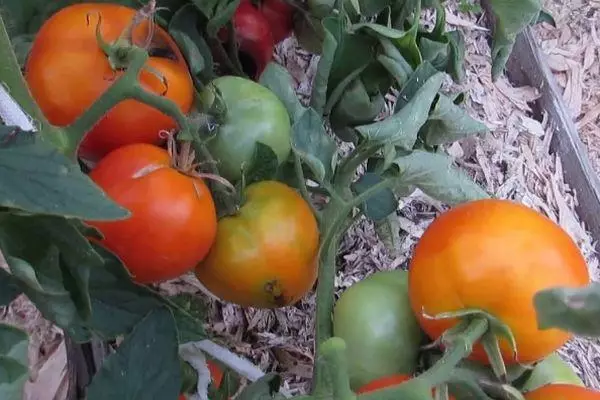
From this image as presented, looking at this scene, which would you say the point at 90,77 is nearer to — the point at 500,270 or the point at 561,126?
the point at 500,270

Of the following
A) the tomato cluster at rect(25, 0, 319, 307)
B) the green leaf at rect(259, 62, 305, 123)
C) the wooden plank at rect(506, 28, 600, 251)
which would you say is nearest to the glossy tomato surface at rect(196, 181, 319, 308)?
the tomato cluster at rect(25, 0, 319, 307)

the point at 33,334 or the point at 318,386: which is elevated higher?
the point at 318,386

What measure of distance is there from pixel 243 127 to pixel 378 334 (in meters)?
0.20

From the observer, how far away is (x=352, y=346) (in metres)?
0.64

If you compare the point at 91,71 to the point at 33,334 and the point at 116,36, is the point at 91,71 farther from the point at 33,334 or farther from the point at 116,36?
the point at 33,334

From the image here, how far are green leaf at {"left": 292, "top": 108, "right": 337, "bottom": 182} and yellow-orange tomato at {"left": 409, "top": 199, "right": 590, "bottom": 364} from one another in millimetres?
105

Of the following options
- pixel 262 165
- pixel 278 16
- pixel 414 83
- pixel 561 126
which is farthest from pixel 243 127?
pixel 561 126

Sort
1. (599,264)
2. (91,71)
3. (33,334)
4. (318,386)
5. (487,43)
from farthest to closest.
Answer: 1. (487,43)
2. (599,264)
3. (33,334)
4. (91,71)
5. (318,386)

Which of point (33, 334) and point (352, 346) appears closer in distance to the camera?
point (352, 346)

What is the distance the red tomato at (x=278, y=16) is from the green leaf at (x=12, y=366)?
0.52 metres

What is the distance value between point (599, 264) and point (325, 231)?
0.91 m

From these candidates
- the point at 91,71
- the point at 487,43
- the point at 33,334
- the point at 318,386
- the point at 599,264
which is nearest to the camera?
the point at 318,386

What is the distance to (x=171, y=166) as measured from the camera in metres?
0.62

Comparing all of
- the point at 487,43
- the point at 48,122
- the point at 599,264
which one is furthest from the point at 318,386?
the point at 487,43
